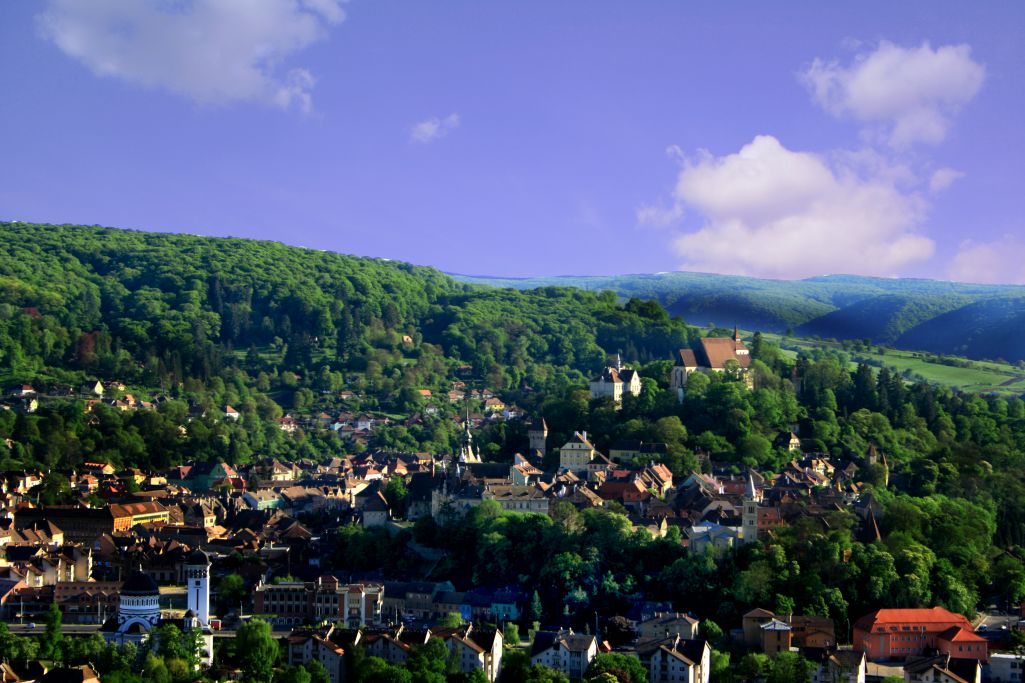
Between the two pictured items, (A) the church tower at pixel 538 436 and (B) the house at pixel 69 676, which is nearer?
(B) the house at pixel 69 676

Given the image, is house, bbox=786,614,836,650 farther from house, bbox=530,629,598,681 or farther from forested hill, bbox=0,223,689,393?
forested hill, bbox=0,223,689,393

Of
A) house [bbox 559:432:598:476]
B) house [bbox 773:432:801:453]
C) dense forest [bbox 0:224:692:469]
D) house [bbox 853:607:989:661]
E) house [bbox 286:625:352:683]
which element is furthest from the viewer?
dense forest [bbox 0:224:692:469]

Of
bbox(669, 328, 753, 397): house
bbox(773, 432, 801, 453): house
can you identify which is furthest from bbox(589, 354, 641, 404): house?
bbox(773, 432, 801, 453): house

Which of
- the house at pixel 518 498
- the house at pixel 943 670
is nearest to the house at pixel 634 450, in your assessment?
the house at pixel 518 498

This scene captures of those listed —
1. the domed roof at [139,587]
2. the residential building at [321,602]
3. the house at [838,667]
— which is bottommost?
the residential building at [321,602]

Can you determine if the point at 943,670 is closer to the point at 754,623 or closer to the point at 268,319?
the point at 754,623

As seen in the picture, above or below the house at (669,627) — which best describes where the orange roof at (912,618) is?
above

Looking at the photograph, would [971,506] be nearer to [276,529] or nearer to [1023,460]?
[1023,460]

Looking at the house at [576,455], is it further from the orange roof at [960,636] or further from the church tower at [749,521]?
the orange roof at [960,636]
